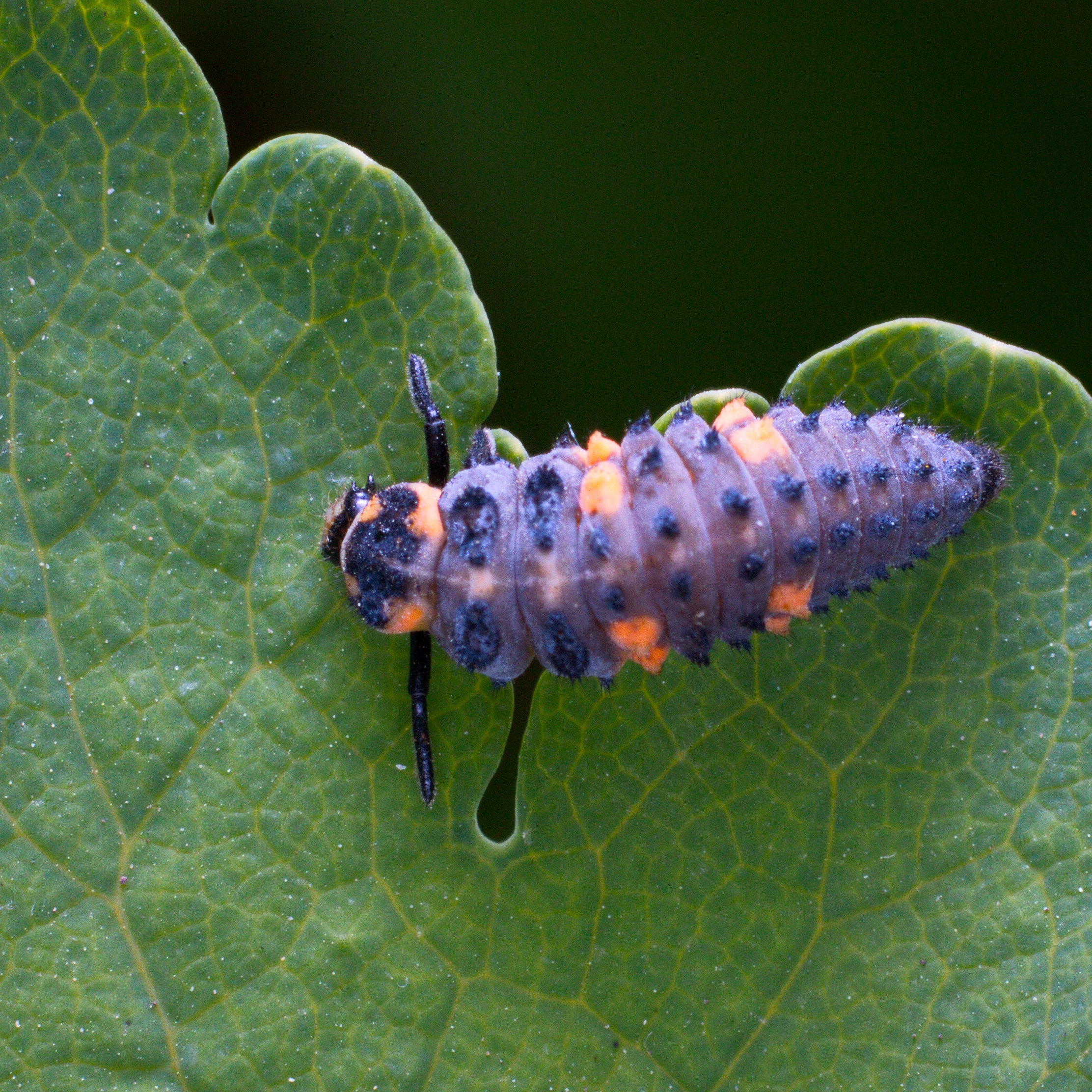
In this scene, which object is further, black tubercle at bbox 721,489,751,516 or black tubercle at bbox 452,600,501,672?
black tubercle at bbox 452,600,501,672

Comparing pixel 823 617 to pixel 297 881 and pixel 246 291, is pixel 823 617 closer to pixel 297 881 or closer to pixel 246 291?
pixel 297 881

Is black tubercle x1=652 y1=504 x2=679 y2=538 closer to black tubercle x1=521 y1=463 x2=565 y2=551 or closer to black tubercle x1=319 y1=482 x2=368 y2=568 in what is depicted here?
black tubercle x1=521 y1=463 x2=565 y2=551

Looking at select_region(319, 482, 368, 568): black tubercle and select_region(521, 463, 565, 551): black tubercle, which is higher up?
select_region(521, 463, 565, 551): black tubercle

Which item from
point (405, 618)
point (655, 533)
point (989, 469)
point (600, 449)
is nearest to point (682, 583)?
point (655, 533)

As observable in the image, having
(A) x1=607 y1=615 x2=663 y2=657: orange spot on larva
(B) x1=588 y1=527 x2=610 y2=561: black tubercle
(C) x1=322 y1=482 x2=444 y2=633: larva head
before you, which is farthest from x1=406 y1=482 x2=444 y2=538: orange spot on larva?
(A) x1=607 y1=615 x2=663 y2=657: orange spot on larva

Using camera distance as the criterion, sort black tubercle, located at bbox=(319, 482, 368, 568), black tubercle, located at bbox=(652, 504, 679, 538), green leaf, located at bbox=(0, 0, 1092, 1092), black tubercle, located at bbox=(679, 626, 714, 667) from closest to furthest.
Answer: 1. black tubercle, located at bbox=(652, 504, 679, 538)
2. black tubercle, located at bbox=(679, 626, 714, 667)
3. green leaf, located at bbox=(0, 0, 1092, 1092)
4. black tubercle, located at bbox=(319, 482, 368, 568)

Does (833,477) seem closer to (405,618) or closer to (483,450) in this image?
(483,450)

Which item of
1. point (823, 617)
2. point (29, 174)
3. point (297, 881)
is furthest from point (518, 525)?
point (29, 174)
